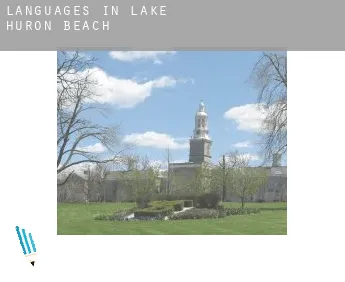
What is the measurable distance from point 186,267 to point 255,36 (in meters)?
4.51

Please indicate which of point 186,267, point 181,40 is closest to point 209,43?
point 181,40

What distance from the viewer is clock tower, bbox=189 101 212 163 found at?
1291 cm

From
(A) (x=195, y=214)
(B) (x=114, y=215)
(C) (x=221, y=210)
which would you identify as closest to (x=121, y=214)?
(B) (x=114, y=215)

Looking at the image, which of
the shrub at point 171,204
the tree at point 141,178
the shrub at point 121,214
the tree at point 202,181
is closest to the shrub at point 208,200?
the tree at point 202,181

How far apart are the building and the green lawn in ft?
0.73

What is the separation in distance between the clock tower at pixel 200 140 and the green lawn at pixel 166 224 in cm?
143

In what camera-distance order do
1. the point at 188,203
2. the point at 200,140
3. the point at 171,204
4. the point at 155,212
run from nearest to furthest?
the point at 200,140 < the point at 155,212 < the point at 171,204 < the point at 188,203

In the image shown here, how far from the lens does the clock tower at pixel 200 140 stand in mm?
12906

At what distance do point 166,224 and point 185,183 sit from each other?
1.27 metres

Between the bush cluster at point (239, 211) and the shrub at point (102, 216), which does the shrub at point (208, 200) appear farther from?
the shrub at point (102, 216)

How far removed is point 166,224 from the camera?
42.2 feet

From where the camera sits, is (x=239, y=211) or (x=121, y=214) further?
(x=239, y=211)

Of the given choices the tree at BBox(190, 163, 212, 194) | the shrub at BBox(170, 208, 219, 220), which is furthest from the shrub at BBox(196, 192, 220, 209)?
the shrub at BBox(170, 208, 219, 220)

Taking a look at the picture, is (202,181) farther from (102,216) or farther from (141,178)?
(102,216)
